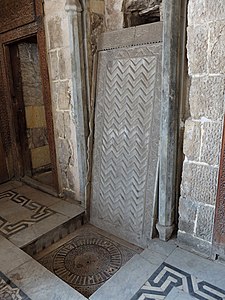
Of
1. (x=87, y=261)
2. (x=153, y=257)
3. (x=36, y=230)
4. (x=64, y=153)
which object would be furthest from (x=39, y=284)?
(x=64, y=153)

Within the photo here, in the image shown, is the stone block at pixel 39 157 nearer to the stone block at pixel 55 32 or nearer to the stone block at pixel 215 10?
the stone block at pixel 55 32

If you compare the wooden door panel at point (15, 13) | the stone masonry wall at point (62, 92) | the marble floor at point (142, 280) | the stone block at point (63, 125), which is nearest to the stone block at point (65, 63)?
the stone masonry wall at point (62, 92)

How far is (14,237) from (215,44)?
1.81 m

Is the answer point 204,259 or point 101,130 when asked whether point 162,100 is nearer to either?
point 101,130

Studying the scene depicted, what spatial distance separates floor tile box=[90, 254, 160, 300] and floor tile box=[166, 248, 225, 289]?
156 millimetres

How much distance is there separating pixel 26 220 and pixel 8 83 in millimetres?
1492

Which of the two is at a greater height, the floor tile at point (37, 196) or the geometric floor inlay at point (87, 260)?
the floor tile at point (37, 196)

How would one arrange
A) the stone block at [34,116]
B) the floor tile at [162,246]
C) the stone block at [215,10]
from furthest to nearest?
the stone block at [34,116] → the floor tile at [162,246] → the stone block at [215,10]

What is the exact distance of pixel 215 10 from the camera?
4.12 ft

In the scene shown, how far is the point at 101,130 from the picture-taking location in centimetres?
199

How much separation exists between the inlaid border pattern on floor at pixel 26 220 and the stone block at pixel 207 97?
1.46m

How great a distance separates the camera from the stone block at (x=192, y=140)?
146 cm

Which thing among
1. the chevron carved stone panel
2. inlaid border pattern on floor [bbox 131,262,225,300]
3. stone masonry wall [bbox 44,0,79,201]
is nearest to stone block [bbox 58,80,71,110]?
stone masonry wall [bbox 44,0,79,201]

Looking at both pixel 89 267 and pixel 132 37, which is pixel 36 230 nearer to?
pixel 89 267
